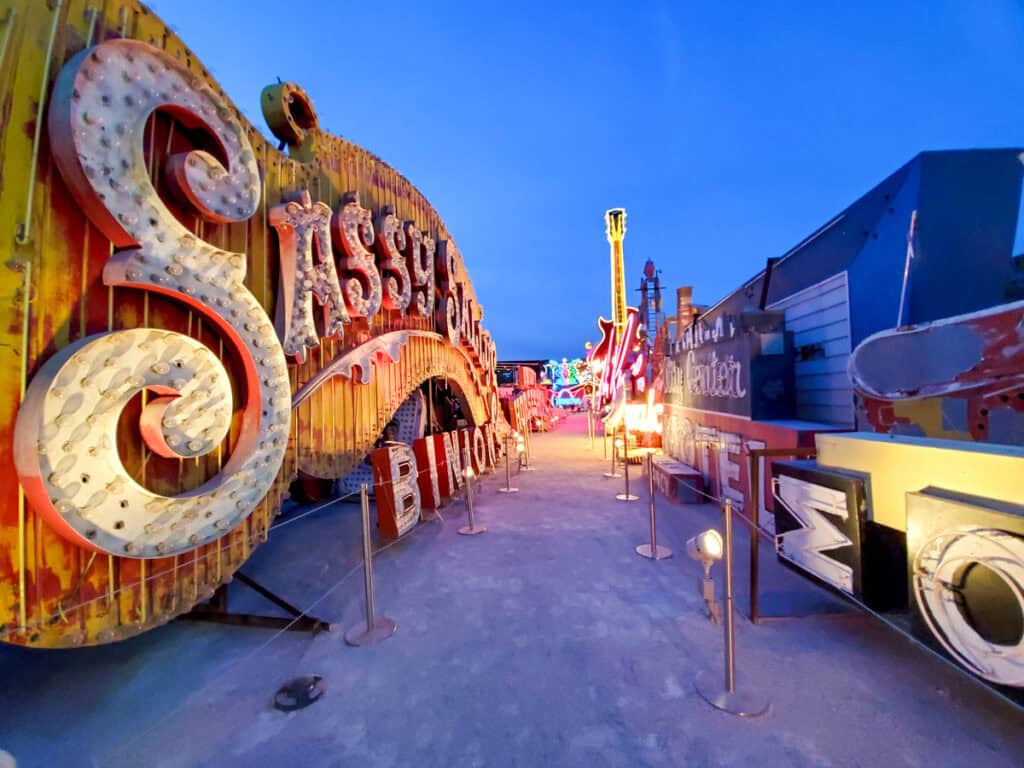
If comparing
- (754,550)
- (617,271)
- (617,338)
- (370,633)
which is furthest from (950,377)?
(617,271)

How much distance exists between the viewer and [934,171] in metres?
5.46

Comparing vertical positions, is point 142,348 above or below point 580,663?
above

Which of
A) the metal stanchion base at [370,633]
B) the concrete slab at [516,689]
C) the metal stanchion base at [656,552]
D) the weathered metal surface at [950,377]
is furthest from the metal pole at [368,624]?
the weathered metal surface at [950,377]

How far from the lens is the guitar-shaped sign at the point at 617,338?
14.7 metres

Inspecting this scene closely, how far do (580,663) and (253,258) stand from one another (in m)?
4.65

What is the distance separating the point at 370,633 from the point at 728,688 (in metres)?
3.18

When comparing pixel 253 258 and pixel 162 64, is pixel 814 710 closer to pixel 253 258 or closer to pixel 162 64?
pixel 253 258

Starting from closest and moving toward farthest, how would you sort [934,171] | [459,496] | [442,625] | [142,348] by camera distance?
1. [142,348]
2. [442,625]
3. [934,171]
4. [459,496]

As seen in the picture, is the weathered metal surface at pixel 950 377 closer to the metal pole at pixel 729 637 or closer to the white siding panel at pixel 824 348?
the white siding panel at pixel 824 348

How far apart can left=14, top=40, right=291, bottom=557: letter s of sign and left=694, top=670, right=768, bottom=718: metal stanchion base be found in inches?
152

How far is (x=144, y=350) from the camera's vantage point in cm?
279

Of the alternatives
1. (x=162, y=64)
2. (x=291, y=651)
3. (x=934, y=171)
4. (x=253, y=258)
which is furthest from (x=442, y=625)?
(x=934, y=171)

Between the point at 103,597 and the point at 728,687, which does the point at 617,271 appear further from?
the point at 103,597

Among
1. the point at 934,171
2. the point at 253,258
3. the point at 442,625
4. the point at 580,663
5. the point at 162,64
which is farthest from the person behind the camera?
the point at 934,171
